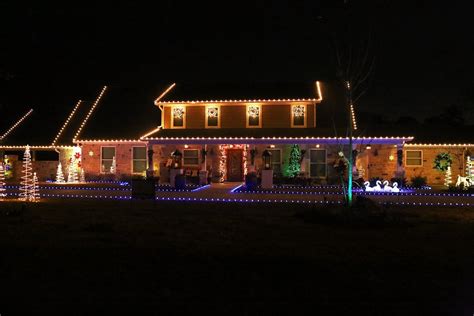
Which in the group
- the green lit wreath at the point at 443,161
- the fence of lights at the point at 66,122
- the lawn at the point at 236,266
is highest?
the fence of lights at the point at 66,122

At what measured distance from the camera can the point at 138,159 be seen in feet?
92.8

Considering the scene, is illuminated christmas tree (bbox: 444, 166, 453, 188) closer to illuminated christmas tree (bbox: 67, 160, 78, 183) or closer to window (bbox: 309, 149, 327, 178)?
window (bbox: 309, 149, 327, 178)

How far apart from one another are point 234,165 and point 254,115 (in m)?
2.99

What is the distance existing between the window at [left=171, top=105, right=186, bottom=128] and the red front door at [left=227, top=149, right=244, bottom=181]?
320cm

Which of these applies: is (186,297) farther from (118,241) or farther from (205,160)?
(205,160)

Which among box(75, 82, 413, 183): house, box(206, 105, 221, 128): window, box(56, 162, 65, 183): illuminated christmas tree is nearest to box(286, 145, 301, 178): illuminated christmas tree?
box(75, 82, 413, 183): house

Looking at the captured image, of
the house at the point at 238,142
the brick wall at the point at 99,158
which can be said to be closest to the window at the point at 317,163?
the house at the point at 238,142

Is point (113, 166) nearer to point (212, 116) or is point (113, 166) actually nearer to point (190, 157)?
point (190, 157)

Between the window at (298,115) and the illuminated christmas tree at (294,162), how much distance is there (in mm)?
1500

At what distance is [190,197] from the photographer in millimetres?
18547

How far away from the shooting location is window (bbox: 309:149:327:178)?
26.1m

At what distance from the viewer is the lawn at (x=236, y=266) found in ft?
18.1

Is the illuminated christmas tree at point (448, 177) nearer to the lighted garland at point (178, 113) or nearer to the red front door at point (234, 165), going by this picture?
the red front door at point (234, 165)

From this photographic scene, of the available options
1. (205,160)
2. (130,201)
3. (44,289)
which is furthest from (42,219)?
(205,160)
